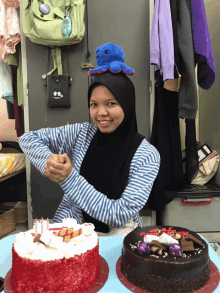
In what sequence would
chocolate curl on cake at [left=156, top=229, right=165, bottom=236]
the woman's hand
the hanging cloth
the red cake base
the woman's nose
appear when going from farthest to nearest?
the hanging cloth < the woman's nose < the woman's hand < chocolate curl on cake at [left=156, top=229, right=165, bottom=236] < the red cake base

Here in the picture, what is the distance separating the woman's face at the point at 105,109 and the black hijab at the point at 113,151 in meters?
0.02

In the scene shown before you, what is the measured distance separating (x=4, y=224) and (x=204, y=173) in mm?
1703

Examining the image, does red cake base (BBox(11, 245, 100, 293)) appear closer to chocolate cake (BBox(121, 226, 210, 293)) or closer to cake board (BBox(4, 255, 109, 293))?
cake board (BBox(4, 255, 109, 293))

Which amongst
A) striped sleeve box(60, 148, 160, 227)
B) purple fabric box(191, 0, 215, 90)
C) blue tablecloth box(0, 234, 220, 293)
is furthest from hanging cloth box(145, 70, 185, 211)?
blue tablecloth box(0, 234, 220, 293)

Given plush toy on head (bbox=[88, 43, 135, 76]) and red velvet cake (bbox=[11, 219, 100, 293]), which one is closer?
red velvet cake (bbox=[11, 219, 100, 293])

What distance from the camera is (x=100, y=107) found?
42.6 inches

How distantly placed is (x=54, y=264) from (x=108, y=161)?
62cm

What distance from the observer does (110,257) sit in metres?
0.69

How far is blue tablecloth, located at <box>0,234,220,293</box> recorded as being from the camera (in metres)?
0.56

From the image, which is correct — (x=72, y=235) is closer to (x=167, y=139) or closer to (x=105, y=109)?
(x=105, y=109)

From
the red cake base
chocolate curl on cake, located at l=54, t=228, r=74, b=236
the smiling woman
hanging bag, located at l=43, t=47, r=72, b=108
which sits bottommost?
the red cake base

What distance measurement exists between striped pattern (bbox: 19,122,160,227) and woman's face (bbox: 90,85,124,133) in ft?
0.52

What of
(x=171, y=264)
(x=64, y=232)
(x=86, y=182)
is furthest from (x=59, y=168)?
(x=171, y=264)

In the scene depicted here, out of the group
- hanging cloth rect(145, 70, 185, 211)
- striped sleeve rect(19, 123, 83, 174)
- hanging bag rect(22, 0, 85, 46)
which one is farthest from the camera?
hanging cloth rect(145, 70, 185, 211)
